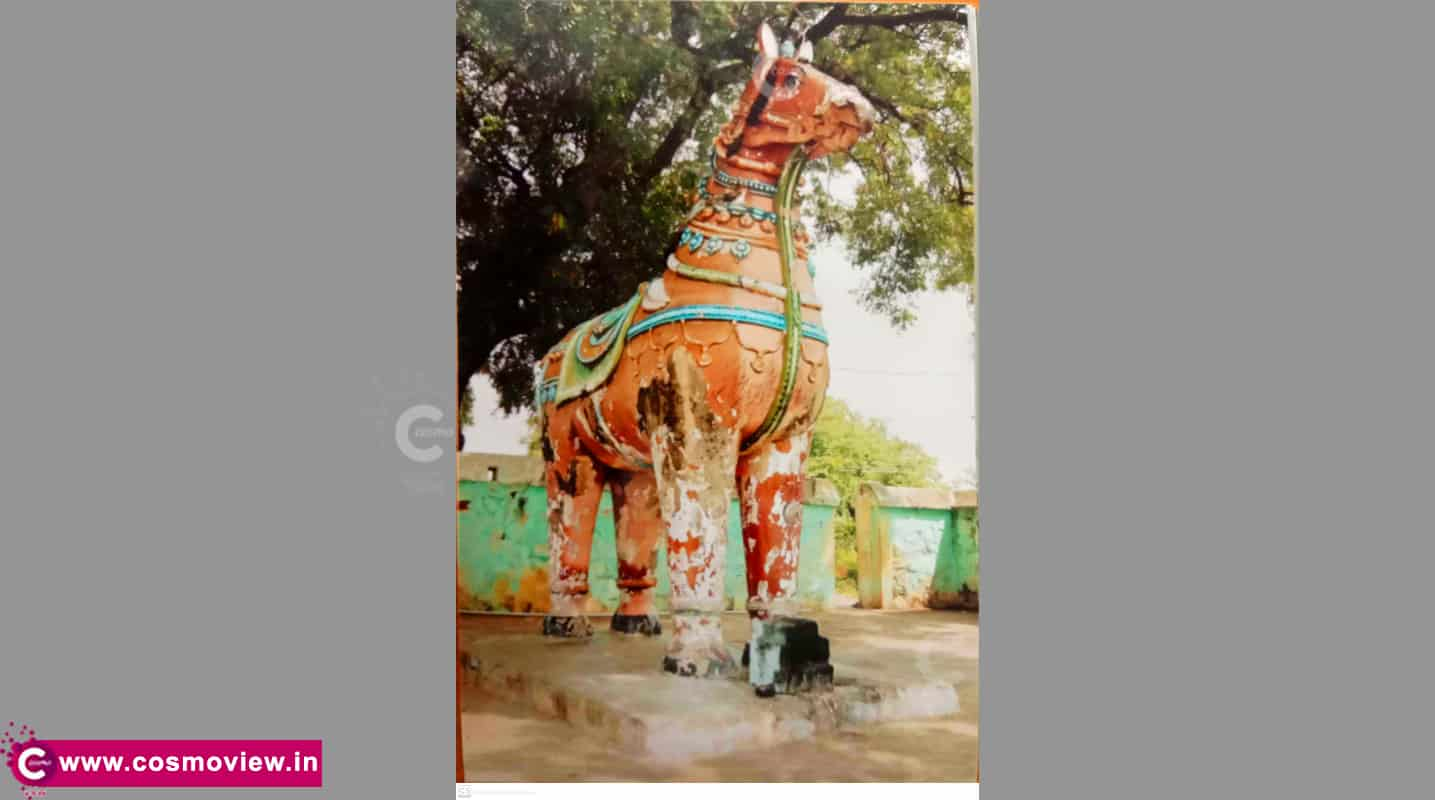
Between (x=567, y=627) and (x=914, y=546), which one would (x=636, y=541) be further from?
(x=914, y=546)

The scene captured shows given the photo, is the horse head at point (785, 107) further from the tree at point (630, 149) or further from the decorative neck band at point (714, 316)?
the decorative neck band at point (714, 316)

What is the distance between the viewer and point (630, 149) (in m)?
6.34

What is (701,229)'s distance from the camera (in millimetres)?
6355

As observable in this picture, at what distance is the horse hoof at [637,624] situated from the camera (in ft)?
20.8

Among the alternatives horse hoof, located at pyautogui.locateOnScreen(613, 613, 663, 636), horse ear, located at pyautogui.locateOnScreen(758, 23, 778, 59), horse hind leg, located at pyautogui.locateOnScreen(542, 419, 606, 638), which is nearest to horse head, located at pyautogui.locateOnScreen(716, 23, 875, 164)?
horse ear, located at pyautogui.locateOnScreen(758, 23, 778, 59)

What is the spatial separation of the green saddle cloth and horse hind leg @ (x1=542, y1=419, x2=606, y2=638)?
0.24m

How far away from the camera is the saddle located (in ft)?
20.7

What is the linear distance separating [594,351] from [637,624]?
120 centimetres

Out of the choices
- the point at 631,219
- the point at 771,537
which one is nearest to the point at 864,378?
the point at 771,537

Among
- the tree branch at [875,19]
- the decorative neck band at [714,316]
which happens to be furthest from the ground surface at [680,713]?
the tree branch at [875,19]

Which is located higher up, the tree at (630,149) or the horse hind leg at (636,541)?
the tree at (630,149)

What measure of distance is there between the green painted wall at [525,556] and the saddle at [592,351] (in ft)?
1.52

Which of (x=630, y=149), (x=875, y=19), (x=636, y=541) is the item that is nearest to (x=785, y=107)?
(x=875, y=19)
